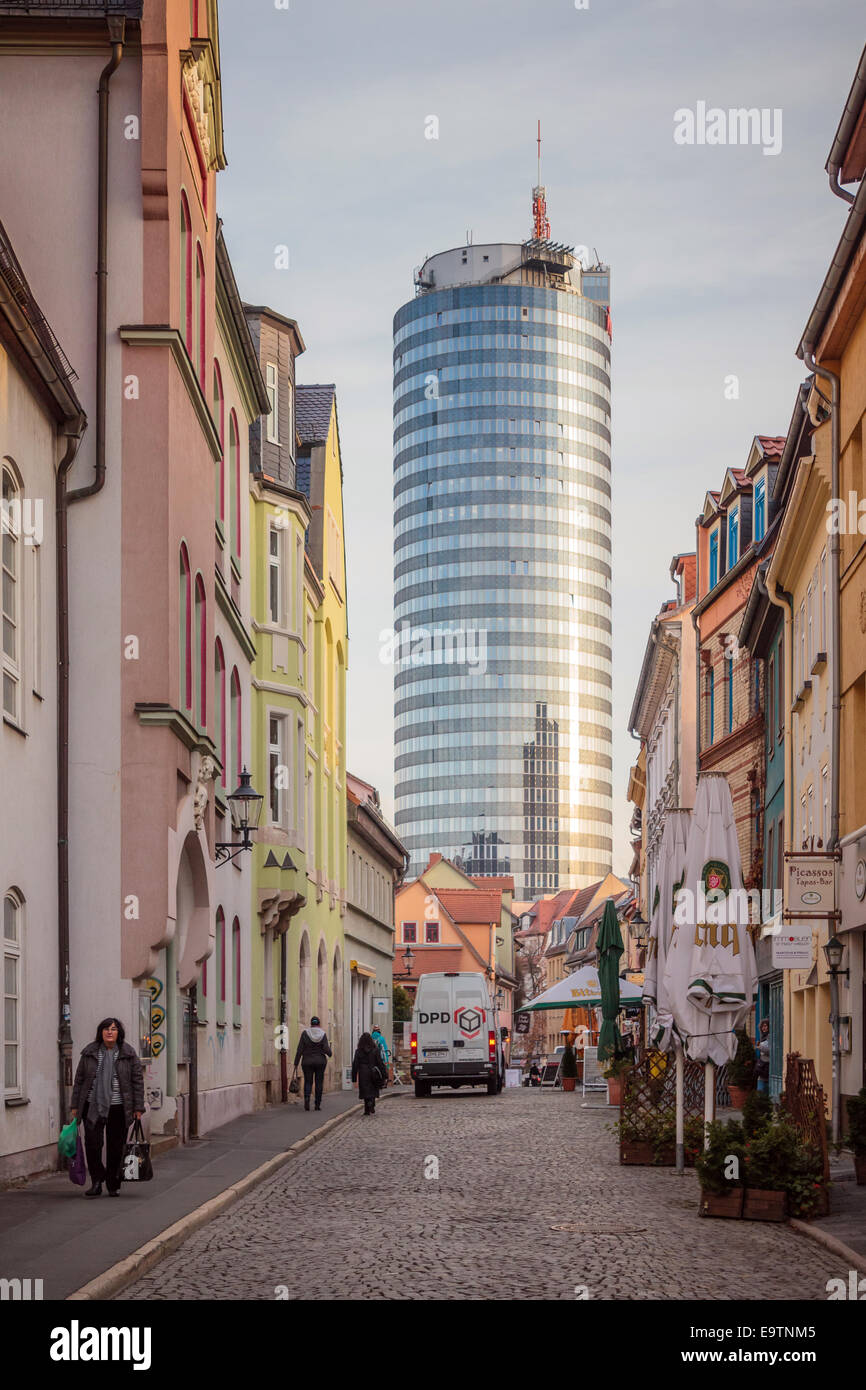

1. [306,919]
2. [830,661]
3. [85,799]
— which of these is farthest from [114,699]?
[306,919]

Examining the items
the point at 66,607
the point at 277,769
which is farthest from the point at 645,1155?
the point at 277,769

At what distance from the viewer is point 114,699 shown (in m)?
19.0

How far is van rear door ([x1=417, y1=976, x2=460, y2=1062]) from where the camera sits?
41.3m

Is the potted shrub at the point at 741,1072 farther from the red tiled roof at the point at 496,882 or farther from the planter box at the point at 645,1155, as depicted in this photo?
the red tiled roof at the point at 496,882

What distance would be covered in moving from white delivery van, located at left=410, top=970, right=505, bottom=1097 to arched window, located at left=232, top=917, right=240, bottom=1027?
36.9 ft

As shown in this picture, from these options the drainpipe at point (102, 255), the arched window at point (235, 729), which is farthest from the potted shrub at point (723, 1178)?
the arched window at point (235, 729)

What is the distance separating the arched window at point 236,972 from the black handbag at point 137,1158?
12547 mm

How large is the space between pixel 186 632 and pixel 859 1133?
→ 9.55 m

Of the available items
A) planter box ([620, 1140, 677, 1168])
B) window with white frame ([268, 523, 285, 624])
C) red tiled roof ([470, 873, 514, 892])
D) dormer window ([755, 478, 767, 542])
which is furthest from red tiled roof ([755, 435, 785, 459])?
red tiled roof ([470, 873, 514, 892])

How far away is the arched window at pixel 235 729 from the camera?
101ft

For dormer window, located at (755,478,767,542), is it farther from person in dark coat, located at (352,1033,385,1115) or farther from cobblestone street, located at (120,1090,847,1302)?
cobblestone street, located at (120,1090,847,1302)

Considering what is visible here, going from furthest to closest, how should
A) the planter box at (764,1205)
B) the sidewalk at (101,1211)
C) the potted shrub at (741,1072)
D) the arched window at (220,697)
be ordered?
the arched window at (220,697)
the potted shrub at (741,1072)
the planter box at (764,1205)
the sidewalk at (101,1211)

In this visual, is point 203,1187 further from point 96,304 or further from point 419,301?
point 419,301
